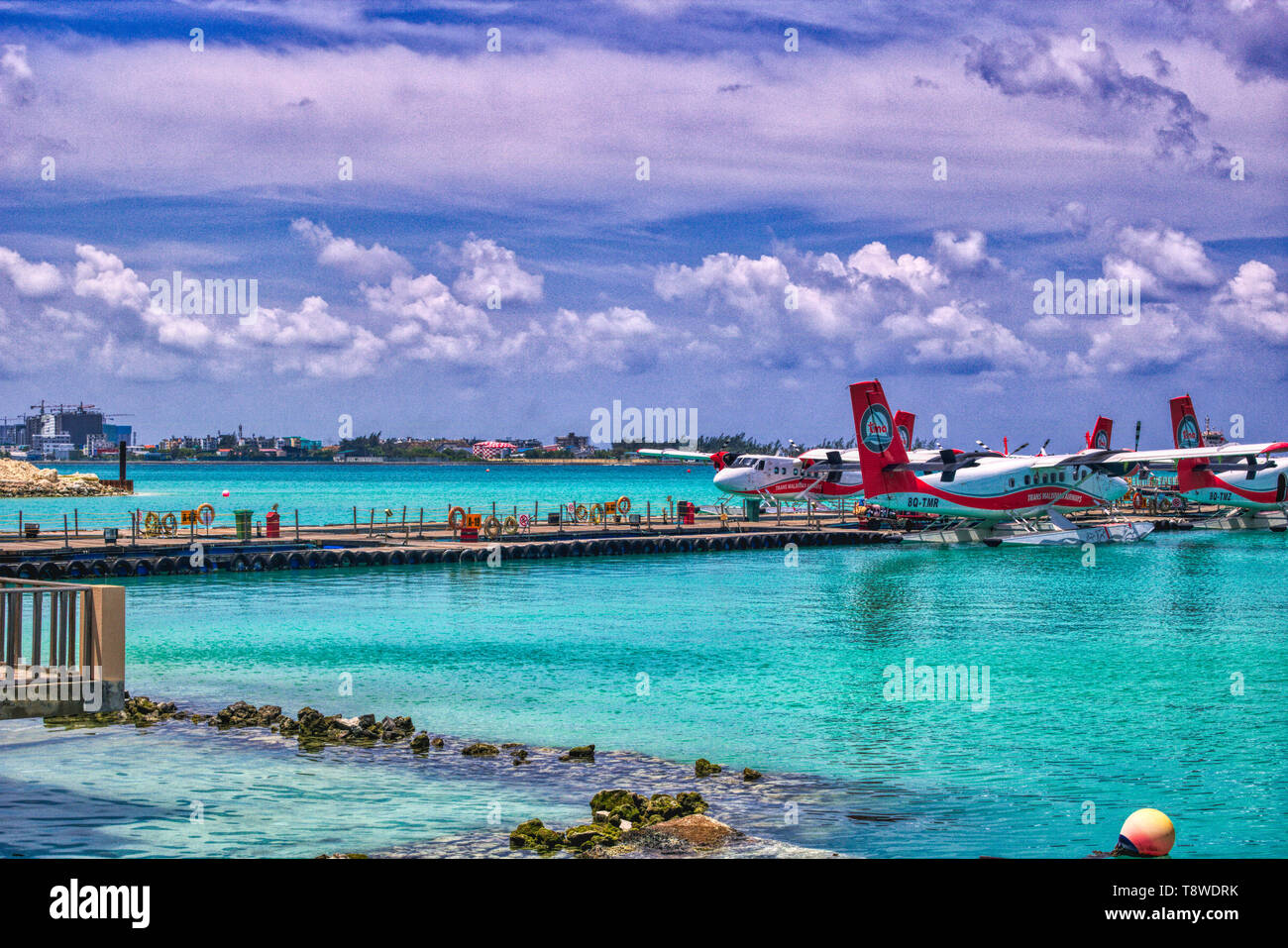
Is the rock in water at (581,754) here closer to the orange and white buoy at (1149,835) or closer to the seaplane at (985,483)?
the orange and white buoy at (1149,835)

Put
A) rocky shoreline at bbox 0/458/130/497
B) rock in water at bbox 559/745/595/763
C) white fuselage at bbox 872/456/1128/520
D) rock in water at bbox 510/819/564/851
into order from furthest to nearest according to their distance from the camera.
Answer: rocky shoreline at bbox 0/458/130/497 < white fuselage at bbox 872/456/1128/520 < rock in water at bbox 559/745/595/763 < rock in water at bbox 510/819/564/851

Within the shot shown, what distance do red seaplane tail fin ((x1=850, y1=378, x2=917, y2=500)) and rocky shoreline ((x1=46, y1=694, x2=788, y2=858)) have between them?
38.1 metres

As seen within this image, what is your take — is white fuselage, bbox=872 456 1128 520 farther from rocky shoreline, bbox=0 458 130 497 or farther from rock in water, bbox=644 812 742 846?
rocky shoreline, bbox=0 458 130 497

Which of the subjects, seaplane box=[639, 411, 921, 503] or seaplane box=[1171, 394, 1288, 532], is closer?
seaplane box=[639, 411, 921, 503]

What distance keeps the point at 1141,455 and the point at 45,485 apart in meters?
118

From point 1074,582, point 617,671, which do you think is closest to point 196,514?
point 617,671

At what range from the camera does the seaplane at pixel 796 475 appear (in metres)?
68.9

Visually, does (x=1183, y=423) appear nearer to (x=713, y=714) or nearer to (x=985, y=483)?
(x=985, y=483)

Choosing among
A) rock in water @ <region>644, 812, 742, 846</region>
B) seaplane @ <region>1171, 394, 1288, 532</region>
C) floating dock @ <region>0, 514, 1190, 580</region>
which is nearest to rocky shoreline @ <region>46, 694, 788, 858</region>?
rock in water @ <region>644, 812, 742, 846</region>

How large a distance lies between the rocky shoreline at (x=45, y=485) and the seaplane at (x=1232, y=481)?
4387 inches

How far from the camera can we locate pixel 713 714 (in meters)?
21.6

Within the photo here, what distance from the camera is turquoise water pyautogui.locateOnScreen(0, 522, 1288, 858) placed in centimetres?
1448

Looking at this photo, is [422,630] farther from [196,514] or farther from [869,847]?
[196,514]
